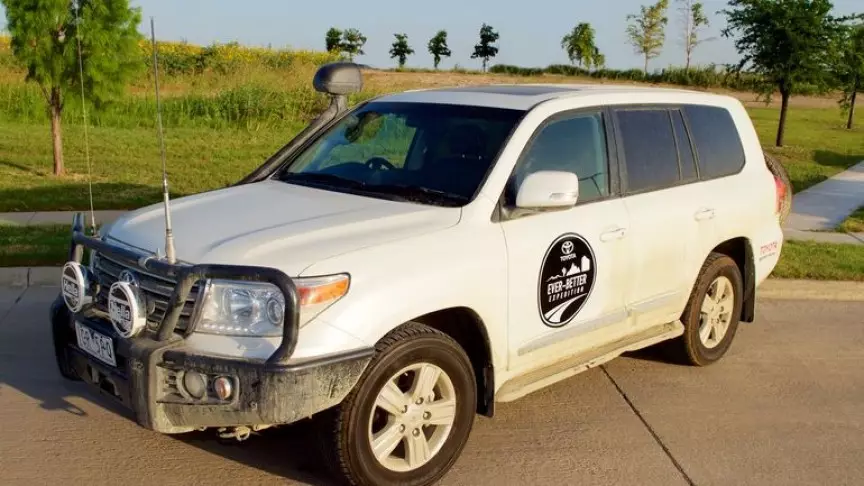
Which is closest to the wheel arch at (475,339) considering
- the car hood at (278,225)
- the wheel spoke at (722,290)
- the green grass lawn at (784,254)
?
the car hood at (278,225)

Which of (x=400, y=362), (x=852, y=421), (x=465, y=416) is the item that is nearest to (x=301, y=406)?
(x=400, y=362)

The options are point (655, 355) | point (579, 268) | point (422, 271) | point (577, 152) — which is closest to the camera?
point (422, 271)

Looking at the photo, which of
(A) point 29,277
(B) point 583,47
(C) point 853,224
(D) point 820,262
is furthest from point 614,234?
(B) point 583,47

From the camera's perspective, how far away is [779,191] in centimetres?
661

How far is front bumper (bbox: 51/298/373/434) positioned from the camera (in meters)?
3.52

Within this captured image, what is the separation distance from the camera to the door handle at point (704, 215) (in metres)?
5.57

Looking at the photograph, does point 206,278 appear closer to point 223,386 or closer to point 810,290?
point 223,386

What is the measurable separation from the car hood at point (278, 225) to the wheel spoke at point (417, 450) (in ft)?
3.01

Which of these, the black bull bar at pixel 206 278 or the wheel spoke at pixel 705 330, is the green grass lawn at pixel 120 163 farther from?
the black bull bar at pixel 206 278

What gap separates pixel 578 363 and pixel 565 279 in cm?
56

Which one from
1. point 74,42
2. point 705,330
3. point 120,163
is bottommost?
point 705,330

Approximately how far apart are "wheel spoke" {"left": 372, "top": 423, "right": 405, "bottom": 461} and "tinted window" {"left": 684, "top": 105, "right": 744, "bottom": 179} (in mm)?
2910

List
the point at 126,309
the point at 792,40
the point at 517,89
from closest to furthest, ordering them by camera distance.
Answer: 1. the point at 126,309
2. the point at 517,89
3. the point at 792,40

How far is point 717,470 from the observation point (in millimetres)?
4508
